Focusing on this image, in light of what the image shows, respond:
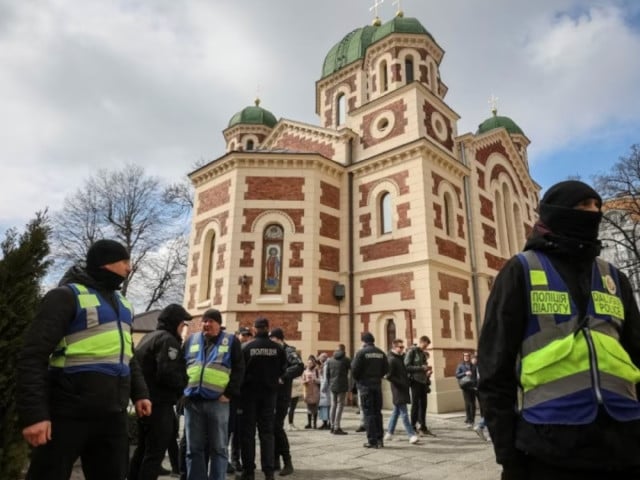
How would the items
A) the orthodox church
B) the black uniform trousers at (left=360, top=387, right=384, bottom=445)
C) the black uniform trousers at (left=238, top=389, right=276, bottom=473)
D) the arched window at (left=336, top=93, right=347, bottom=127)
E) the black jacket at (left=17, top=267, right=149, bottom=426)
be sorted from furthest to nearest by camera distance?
the arched window at (left=336, top=93, right=347, bottom=127), the orthodox church, the black uniform trousers at (left=360, top=387, right=384, bottom=445), the black uniform trousers at (left=238, top=389, right=276, bottom=473), the black jacket at (left=17, top=267, right=149, bottom=426)

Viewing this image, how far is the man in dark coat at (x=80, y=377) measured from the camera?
8.73 ft

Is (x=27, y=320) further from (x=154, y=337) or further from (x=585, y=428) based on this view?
(x=585, y=428)

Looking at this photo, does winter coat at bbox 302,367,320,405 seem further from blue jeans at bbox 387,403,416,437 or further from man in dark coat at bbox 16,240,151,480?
man in dark coat at bbox 16,240,151,480

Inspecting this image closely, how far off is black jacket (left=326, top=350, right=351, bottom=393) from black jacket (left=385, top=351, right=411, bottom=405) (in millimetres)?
1324

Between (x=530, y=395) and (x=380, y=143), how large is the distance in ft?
54.1

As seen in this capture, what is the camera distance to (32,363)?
267cm

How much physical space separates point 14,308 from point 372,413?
6.24m

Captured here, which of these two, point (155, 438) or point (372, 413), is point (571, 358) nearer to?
point (155, 438)

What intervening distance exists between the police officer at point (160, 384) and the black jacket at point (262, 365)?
125cm

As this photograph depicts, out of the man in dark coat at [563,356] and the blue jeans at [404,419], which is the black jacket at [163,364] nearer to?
the man in dark coat at [563,356]

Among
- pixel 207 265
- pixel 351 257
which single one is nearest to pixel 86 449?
pixel 351 257

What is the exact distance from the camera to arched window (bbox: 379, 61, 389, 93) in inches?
769

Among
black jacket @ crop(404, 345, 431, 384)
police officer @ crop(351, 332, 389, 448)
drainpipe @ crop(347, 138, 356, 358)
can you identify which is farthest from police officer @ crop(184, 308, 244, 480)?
drainpipe @ crop(347, 138, 356, 358)

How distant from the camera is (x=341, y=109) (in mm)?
23234
